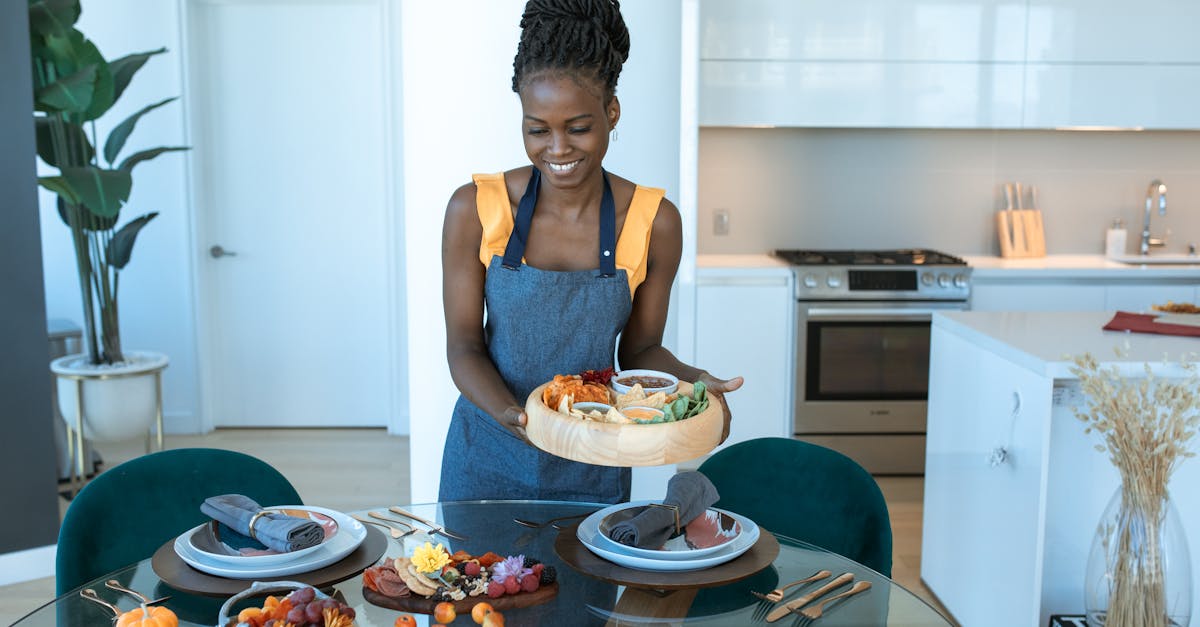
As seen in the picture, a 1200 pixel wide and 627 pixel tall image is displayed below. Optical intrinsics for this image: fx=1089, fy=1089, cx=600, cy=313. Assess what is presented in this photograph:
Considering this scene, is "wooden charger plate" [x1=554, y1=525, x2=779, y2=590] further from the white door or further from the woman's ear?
the white door

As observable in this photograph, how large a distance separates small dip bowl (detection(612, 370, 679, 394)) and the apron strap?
0.25m

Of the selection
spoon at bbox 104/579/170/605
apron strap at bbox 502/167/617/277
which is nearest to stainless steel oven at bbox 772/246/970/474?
apron strap at bbox 502/167/617/277

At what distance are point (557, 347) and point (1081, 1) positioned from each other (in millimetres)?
3755

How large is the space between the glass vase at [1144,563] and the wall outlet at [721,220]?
10.2 ft

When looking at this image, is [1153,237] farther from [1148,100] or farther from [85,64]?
[85,64]

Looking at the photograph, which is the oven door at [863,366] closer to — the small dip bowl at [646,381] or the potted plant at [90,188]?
the potted plant at [90,188]

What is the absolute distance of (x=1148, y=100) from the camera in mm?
4773

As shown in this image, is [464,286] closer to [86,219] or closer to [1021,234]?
[86,219]

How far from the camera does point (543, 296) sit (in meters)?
1.91

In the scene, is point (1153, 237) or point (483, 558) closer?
point (483, 558)

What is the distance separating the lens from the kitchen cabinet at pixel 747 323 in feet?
15.0

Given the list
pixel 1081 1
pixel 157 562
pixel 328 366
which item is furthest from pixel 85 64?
pixel 1081 1

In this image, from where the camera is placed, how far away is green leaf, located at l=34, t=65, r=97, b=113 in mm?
3883

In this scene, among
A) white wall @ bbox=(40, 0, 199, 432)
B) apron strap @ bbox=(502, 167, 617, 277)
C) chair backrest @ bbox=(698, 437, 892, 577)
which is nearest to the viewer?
apron strap @ bbox=(502, 167, 617, 277)
